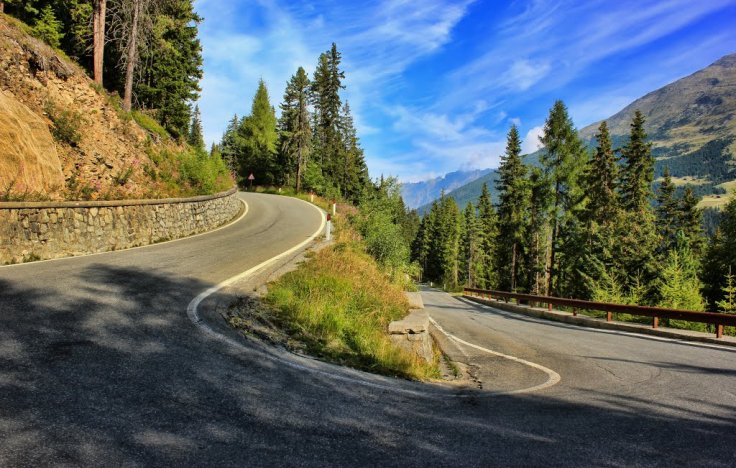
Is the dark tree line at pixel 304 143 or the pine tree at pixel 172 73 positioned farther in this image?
the dark tree line at pixel 304 143

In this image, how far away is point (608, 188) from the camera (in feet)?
105

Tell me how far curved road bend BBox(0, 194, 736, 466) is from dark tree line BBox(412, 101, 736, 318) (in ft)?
53.6

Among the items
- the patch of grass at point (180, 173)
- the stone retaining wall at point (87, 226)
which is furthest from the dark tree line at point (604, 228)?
the patch of grass at point (180, 173)

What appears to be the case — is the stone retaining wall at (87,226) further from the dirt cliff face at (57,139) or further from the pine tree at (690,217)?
the pine tree at (690,217)

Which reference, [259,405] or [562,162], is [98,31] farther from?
[562,162]

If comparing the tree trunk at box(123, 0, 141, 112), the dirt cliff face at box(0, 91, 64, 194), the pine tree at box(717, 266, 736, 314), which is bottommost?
the pine tree at box(717, 266, 736, 314)

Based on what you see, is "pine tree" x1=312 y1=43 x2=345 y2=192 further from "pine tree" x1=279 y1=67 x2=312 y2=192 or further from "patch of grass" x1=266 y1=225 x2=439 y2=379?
"patch of grass" x1=266 y1=225 x2=439 y2=379

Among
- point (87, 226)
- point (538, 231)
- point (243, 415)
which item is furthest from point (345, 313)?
point (538, 231)

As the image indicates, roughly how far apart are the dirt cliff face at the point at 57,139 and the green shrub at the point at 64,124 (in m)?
0.08

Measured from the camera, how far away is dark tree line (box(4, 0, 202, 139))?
21469 millimetres

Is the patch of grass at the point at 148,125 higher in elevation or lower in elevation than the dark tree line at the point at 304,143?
lower

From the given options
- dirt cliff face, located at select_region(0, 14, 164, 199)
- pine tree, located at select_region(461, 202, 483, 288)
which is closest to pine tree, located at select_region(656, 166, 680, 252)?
pine tree, located at select_region(461, 202, 483, 288)

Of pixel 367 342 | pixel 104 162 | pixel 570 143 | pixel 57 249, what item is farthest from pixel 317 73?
pixel 367 342

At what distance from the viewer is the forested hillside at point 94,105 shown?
538 inches
